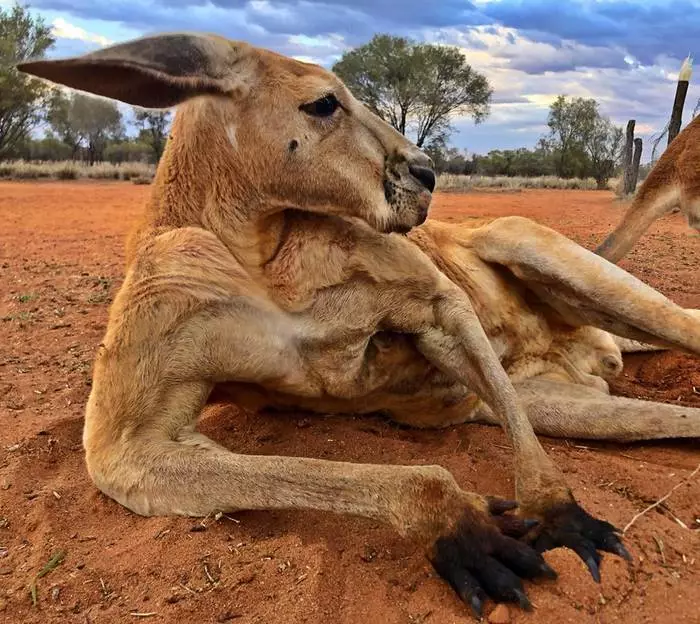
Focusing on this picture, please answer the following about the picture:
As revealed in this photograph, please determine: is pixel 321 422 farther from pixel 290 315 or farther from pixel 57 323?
pixel 57 323

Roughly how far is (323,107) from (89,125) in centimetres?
4339

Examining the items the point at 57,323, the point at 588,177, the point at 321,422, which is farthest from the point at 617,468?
the point at 588,177

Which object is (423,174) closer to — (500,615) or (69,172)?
(500,615)

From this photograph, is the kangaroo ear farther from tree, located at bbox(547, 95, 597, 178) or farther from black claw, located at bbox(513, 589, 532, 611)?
tree, located at bbox(547, 95, 597, 178)

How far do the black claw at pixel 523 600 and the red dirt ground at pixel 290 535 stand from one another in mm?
27

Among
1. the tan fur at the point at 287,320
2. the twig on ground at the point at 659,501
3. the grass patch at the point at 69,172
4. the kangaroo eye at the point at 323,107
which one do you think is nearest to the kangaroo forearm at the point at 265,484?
the tan fur at the point at 287,320

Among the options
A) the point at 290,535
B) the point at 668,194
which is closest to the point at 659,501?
the point at 290,535

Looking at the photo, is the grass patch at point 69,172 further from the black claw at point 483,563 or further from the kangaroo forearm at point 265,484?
the black claw at point 483,563

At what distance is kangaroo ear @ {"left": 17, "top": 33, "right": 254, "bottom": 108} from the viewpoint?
A: 2764 mm

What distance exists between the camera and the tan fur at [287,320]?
2893 mm

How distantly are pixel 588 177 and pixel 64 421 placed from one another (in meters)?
39.9

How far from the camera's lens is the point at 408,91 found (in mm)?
35844

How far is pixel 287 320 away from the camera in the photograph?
3.48 m

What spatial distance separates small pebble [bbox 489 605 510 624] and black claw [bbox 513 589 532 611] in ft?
0.17
